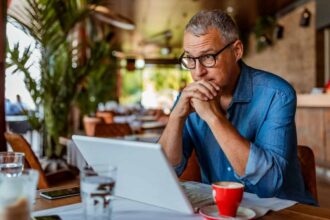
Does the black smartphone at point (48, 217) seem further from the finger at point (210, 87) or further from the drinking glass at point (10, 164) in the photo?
the finger at point (210, 87)

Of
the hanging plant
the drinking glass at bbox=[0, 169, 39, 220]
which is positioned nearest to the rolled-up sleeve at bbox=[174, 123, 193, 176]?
the drinking glass at bbox=[0, 169, 39, 220]

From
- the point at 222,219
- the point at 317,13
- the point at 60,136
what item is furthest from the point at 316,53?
the point at 222,219

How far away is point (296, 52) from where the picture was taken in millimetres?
9805

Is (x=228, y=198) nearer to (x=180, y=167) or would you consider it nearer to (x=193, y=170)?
(x=180, y=167)

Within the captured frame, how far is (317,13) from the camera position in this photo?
8.34m

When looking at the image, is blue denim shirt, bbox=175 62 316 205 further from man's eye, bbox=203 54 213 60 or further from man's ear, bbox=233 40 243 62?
man's eye, bbox=203 54 213 60

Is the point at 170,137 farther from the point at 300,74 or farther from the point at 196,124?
the point at 300,74

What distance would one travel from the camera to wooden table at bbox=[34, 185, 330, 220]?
→ 1.07 meters

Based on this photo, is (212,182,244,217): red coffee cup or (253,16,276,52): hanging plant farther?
(253,16,276,52): hanging plant

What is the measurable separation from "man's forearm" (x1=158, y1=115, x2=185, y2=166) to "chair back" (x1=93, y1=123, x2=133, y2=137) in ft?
8.15

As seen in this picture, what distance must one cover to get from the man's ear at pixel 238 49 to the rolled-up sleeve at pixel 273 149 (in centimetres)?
23

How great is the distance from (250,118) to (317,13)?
7.55m

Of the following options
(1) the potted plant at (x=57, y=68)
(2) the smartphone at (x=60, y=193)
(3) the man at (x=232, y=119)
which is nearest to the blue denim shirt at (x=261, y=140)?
(3) the man at (x=232, y=119)

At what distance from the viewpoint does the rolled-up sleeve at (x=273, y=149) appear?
129cm
